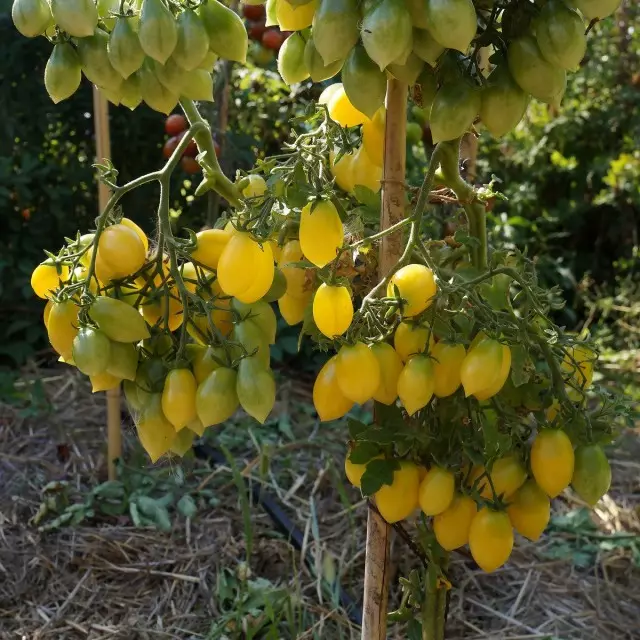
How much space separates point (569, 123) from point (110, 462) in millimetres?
2491

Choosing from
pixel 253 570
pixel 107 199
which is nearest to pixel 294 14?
pixel 107 199

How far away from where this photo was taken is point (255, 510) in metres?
1.86

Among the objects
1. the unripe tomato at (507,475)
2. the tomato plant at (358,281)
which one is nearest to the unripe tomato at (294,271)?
the tomato plant at (358,281)

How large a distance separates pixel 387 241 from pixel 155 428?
0.28m

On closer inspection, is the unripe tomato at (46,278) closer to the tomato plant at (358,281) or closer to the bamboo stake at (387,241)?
the tomato plant at (358,281)

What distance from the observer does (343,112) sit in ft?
2.33

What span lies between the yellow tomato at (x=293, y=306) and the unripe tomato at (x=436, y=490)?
203 mm

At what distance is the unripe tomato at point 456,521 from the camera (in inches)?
29.7

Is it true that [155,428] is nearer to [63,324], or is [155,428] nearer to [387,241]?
[63,324]

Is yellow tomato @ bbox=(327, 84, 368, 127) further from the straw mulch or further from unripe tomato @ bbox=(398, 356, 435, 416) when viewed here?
the straw mulch

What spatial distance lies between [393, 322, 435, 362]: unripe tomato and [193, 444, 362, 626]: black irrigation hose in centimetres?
100

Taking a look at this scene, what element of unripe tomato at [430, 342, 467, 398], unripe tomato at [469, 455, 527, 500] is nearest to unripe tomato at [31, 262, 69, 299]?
unripe tomato at [430, 342, 467, 398]

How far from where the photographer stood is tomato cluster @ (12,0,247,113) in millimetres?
581

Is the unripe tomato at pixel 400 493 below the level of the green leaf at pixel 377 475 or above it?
below
